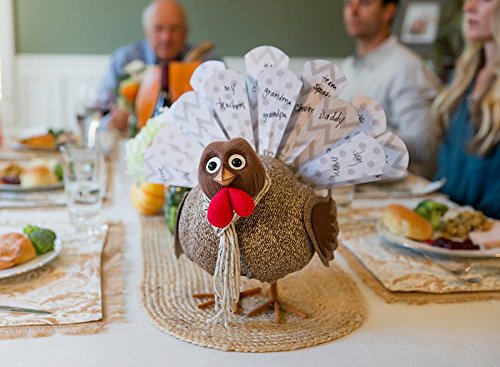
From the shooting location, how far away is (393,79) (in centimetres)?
255

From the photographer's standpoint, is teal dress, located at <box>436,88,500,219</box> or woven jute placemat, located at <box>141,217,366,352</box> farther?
teal dress, located at <box>436,88,500,219</box>

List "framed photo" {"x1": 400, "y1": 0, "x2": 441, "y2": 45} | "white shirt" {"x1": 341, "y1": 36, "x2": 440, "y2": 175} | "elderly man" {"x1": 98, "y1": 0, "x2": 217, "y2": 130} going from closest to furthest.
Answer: "white shirt" {"x1": 341, "y1": 36, "x2": 440, "y2": 175}, "elderly man" {"x1": 98, "y1": 0, "x2": 217, "y2": 130}, "framed photo" {"x1": 400, "y1": 0, "x2": 441, "y2": 45}

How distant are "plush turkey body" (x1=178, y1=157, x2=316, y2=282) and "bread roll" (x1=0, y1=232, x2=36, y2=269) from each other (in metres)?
0.32

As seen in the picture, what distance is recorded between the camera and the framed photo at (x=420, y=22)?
417 centimetres

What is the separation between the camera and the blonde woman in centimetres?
190

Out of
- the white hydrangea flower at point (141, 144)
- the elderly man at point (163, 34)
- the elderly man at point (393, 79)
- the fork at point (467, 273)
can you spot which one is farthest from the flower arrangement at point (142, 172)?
the elderly man at point (163, 34)

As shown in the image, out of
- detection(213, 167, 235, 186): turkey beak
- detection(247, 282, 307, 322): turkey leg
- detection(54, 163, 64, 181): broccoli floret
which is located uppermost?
detection(213, 167, 235, 186): turkey beak

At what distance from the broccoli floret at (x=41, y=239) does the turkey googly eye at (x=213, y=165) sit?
42 cm

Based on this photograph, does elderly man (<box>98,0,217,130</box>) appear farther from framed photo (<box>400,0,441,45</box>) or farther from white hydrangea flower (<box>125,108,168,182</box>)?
white hydrangea flower (<box>125,108,168,182</box>)

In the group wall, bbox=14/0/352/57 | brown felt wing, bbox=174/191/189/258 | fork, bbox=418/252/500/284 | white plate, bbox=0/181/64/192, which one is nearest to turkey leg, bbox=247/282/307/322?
brown felt wing, bbox=174/191/189/258

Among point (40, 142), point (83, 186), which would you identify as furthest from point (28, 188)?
point (40, 142)

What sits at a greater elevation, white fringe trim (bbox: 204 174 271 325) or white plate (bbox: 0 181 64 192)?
white fringe trim (bbox: 204 174 271 325)

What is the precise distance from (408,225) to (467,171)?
36.3 inches

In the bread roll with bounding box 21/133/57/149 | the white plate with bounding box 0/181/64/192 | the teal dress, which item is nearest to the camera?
the white plate with bounding box 0/181/64/192
